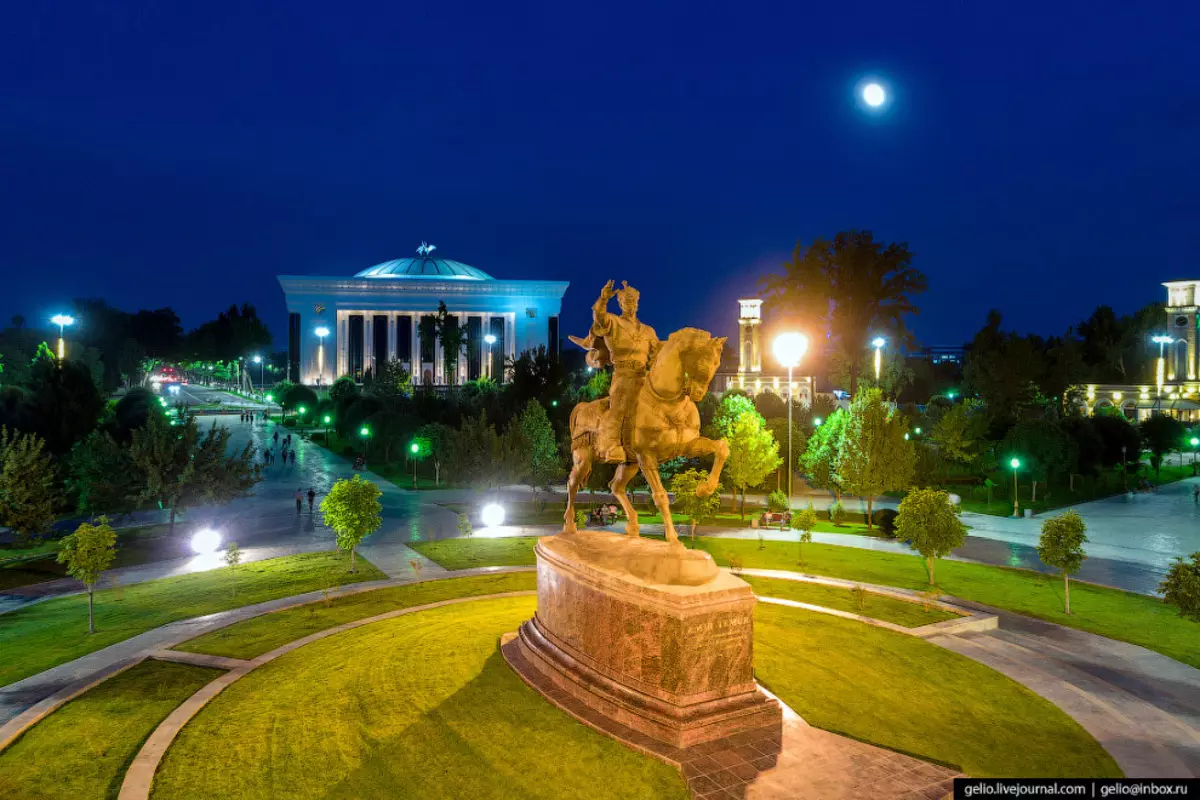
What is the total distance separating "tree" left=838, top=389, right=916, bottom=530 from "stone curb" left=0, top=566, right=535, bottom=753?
15742 mm

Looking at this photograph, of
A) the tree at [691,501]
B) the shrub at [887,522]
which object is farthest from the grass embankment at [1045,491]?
the tree at [691,501]

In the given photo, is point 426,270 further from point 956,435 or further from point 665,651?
point 665,651

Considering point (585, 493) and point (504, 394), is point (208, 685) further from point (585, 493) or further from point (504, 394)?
point (504, 394)

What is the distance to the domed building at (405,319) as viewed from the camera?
102 metres

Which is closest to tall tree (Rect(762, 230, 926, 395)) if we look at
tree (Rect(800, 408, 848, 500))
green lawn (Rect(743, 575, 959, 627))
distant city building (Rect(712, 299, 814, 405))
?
distant city building (Rect(712, 299, 814, 405))

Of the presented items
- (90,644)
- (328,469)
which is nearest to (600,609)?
(90,644)

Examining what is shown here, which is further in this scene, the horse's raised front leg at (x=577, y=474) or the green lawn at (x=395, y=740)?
the horse's raised front leg at (x=577, y=474)

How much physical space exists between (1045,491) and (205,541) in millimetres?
41011

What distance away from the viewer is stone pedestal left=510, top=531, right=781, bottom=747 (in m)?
10.3

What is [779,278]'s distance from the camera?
64.7m

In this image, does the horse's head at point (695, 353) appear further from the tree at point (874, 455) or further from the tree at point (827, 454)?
the tree at point (827, 454)

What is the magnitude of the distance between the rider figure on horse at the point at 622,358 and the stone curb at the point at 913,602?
713 cm

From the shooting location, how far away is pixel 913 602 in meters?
18.0

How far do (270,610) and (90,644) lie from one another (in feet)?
11.1
